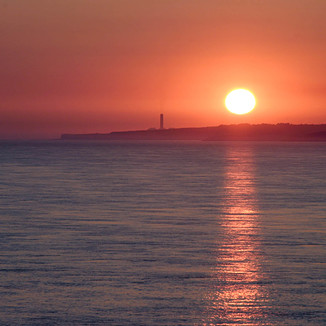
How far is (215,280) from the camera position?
12.5 m

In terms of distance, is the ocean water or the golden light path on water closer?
the golden light path on water

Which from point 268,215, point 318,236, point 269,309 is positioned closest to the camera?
point 269,309

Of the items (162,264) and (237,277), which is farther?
(162,264)

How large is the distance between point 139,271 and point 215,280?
178cm

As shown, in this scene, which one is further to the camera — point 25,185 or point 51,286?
point 25,185

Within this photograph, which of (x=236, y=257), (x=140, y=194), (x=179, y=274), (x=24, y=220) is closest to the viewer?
(x=179, y=274)

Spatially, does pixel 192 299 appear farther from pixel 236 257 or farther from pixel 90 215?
pixel 90 215

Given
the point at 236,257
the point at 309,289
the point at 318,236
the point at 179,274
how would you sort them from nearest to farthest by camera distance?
the point at 309,289, the point at 179,274, the point at 236,257, the point at 318,236

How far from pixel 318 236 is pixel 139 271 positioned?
734cm

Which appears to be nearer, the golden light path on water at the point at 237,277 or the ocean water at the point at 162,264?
the golden light path on water at the point at 237,277

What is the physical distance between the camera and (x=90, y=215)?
24.6m

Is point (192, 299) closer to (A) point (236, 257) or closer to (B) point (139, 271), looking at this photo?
(B) point (139, 271)

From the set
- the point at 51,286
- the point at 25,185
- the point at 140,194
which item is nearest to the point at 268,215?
the point at 140,194

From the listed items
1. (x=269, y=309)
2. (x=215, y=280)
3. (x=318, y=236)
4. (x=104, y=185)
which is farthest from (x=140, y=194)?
(x=269, y=309)
